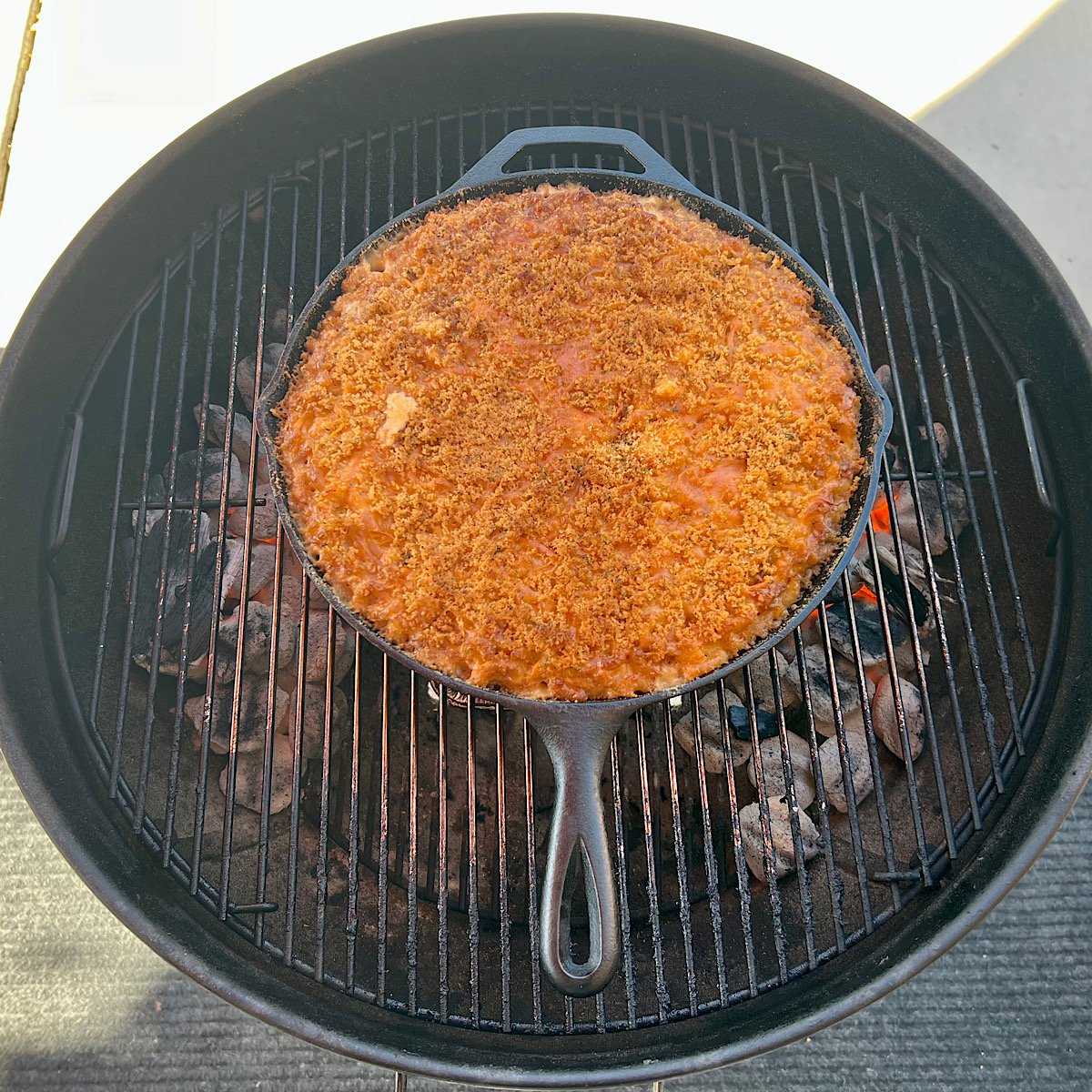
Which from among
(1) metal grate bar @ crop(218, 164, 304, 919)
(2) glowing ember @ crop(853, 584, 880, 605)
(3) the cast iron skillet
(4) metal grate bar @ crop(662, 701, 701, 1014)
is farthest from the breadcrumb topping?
(2) glowing ember @ crop(853, 584, 880, 605)

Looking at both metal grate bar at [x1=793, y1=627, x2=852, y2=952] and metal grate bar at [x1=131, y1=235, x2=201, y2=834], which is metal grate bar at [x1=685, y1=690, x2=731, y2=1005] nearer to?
A: metal grate bar at [x1=793, y1=627, x2=852, y2=952]

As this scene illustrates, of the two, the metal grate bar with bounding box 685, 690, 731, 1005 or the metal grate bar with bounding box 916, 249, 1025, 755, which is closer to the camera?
the metal grate bar with bounding box 685, 690, 731, 1005

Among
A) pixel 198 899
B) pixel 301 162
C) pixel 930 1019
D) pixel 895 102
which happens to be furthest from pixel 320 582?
pixel 895 102

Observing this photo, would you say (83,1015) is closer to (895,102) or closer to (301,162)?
(301,162)

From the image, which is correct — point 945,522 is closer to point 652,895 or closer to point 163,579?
point 652,895

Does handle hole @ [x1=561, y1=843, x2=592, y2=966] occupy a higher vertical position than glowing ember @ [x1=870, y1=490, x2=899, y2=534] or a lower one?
lower

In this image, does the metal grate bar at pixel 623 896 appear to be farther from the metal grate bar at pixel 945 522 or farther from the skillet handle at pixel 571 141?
the skillet handle at pixel 571 141

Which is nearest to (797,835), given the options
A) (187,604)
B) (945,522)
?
(945,522)

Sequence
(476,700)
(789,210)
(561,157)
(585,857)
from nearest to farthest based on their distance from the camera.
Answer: (585,857) → (476,700) → (789,210) → (561,157)
